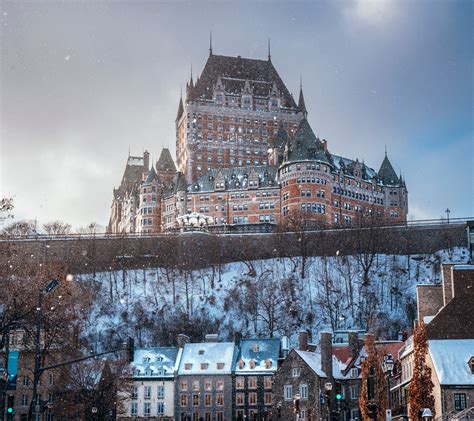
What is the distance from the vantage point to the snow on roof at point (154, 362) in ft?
314

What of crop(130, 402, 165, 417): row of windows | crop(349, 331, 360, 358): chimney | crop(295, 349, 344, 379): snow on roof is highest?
crop(349, 331, 360, 358): chimney

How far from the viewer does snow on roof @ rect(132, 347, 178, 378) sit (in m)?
95.7

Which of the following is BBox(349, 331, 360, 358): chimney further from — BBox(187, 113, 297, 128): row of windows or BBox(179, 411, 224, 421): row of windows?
BBox(187, 113, 297, 128): row of windows

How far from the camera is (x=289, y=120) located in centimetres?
19412

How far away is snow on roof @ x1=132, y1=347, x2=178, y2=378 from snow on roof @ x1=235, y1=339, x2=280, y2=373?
7.14 m

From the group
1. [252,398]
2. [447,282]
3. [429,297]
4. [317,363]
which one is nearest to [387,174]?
[252,398]

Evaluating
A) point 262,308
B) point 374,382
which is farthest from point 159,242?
point 374,382

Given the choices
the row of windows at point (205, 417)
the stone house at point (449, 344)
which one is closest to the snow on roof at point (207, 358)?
the row of windows at point (205, 417)

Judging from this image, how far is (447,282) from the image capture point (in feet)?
212

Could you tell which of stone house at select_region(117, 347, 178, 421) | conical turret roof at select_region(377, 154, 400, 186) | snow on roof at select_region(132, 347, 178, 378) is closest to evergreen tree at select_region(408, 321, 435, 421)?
stone house at select_region(117, 347, 178, 421)

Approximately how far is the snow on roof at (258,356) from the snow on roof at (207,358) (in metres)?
0.98

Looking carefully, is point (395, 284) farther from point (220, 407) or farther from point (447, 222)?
point (220, 407)

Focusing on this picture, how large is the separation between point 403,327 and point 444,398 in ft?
192

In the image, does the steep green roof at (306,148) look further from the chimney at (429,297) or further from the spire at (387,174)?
the chimney at (429,297)
